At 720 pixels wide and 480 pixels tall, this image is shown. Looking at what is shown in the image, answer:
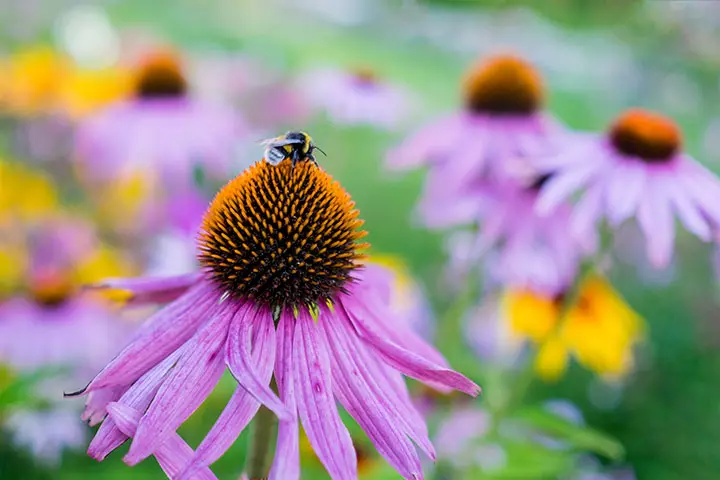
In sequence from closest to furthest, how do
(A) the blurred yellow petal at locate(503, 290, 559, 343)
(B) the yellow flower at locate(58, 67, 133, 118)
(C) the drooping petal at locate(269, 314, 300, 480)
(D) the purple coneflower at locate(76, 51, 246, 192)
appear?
1. (C) the drooping petal at locate(269, 314, 300, 480)
2. (A) the blurred yellow petal at locate(503, 290, 559, 343)
3. (D) the purple coneflower at locate(76, 51, 246, 192)
4. (B) the yellow flower at locate(58, 67, 133, 118)

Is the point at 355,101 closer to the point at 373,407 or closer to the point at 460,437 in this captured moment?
the point at 460,437

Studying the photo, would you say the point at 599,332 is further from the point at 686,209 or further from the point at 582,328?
the point at 686,209

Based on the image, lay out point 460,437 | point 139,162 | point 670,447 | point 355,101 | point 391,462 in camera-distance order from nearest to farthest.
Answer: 1. point 391,462
2. point 460,437
3. point 139,162
4. point 670,447
5. point 355,101

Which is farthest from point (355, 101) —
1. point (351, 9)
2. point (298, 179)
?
point (351, 9)

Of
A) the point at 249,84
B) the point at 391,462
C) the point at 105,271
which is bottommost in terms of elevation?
the point at 105,271

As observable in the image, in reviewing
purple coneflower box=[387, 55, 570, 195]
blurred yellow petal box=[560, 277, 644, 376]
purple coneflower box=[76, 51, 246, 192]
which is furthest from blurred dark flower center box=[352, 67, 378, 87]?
blurred yellow petal box=[560, 277, 644, 376]

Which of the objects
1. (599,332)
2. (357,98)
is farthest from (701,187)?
(357,98)

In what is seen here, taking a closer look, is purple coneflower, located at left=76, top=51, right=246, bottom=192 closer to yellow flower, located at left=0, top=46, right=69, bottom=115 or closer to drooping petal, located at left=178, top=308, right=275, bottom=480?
yellow flower, located at left=0, top=46, right=69, bottom=115
